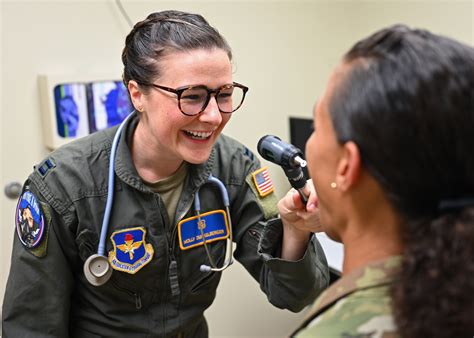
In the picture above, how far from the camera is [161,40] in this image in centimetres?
132

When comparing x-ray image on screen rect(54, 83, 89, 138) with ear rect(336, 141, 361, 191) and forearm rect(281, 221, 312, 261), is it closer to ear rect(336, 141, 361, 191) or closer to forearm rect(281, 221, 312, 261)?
forearm rect(281, 221, 312, 261)

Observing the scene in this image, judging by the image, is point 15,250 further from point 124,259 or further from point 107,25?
point 107,25

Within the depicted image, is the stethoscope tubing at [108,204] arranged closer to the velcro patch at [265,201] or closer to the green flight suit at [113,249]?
the green flight suit at [113,249]

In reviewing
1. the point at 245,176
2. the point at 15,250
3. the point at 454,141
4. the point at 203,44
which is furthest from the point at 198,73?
the point at 454,141

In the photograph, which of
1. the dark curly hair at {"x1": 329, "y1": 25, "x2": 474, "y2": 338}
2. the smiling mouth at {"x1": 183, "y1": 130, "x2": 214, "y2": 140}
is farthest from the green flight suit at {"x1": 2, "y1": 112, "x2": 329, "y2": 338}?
the dark curly hair at {"x1": 329, "y1": 25, "x2": 474, "y2": 338}

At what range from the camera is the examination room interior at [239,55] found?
80.8 inches

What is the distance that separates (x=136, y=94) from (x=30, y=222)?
397 millimetres

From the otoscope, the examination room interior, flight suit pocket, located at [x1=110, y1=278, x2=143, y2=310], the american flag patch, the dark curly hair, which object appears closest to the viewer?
the dark curly hair

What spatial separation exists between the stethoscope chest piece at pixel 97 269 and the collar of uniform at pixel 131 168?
0.64 feet

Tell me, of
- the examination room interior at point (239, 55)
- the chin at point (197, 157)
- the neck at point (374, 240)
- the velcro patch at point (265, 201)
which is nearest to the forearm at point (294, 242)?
the velcro patch at point (265, 201)

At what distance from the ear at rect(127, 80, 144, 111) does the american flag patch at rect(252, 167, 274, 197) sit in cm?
36

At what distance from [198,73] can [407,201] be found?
69 centimetres

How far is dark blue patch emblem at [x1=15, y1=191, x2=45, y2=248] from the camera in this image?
127cm

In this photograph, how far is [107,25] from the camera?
7.13 ft
